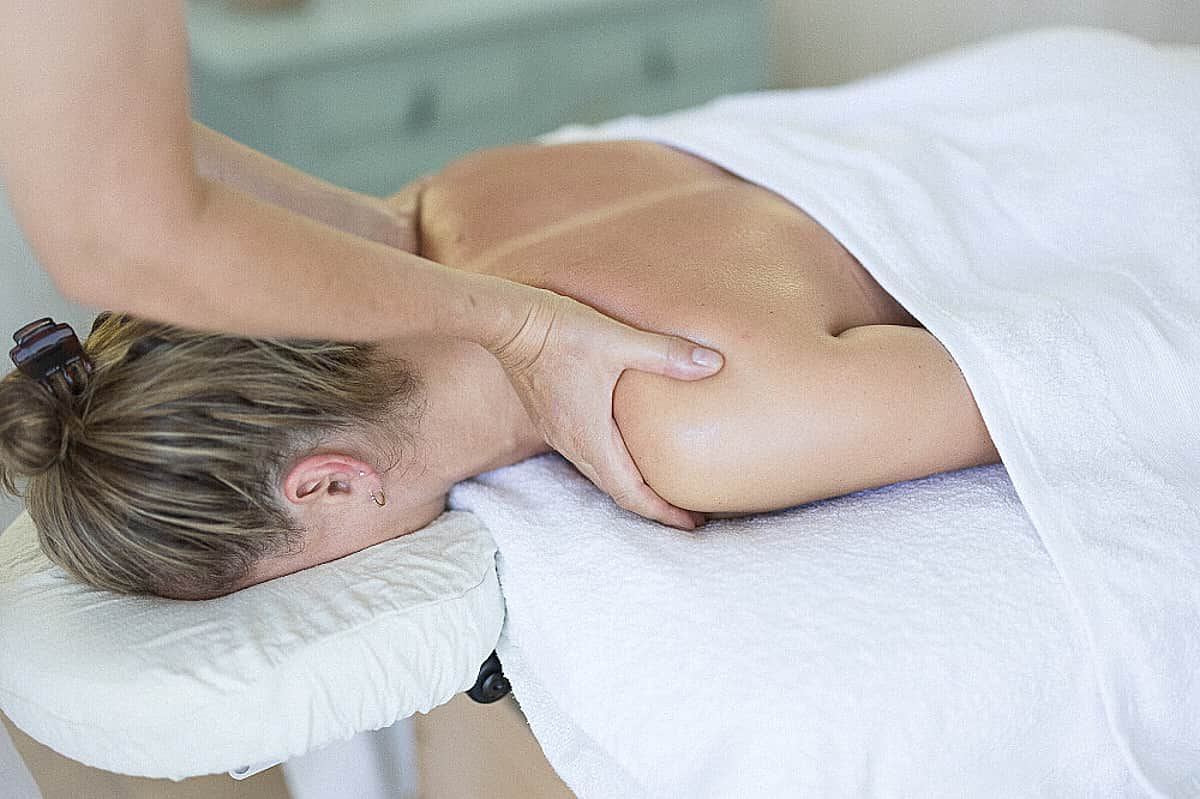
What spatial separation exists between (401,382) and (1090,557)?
619mm

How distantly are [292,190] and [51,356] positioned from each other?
373mm

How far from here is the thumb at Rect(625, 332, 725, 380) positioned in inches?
39.6

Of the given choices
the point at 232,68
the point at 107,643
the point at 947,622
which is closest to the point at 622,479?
the point at 947,622

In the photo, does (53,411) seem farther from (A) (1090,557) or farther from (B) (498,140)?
(B) (498,140)

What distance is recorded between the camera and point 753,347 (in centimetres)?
103

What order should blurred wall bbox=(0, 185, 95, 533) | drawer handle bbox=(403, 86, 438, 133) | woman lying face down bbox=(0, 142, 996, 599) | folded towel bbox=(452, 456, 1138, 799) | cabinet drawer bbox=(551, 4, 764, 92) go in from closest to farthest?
folded towel bbox=(452, 456, 1138, 799)
woman lying face down bbox=(0, 142, 996, 599)
blurred wall bbox=(0, 185, 95, 533)
drawer handle bbox=(403, 86, 438, 133)
cabinet drawer bbox=(551, 4, 764, 92)

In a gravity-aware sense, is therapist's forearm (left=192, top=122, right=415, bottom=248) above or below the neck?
above

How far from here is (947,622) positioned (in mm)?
903

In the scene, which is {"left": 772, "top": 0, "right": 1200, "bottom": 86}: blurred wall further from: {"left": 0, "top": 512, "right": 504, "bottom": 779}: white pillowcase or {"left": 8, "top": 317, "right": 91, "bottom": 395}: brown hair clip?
{"left": 8, "top": 317, "right": 91, "bottom": 395}: brown hair clip

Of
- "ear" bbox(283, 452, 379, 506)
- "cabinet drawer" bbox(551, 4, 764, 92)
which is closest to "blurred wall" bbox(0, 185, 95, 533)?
"ear" bbox(283, 452, 379, 506)

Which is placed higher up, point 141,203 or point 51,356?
point 141,203

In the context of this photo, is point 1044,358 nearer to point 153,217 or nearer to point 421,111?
point 153,217

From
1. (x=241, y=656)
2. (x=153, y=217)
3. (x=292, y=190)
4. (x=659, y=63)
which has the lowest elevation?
(x=241, y=656)

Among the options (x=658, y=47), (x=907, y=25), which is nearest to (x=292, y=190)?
(x=658, y=47)
